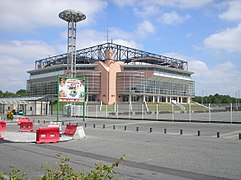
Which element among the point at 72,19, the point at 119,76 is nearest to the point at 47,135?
the point at 72,19

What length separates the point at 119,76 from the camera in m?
97.8

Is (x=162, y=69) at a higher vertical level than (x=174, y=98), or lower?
higher

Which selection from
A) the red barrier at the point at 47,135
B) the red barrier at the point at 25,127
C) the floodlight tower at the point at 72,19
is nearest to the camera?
the red barrier at the point at 47,135

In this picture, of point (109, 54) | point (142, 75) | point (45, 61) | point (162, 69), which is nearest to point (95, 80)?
point (109, 54)

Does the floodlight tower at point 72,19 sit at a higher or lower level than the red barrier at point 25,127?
higher

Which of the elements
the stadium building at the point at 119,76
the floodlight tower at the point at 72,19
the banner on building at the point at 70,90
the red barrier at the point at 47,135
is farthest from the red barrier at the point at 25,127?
the stadium building at the point at 119,76

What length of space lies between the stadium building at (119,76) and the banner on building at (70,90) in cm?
6208

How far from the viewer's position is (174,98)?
112 metres

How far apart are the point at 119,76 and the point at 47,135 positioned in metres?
83.2

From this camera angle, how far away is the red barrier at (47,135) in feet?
48.1

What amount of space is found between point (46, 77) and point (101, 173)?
357 feet

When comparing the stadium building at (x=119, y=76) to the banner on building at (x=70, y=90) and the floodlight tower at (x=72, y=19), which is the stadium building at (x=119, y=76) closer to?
the floodlight tower at (x=72, y=19)

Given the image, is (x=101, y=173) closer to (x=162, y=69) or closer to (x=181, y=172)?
(x=181, y=172)

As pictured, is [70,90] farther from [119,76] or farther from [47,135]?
[119,76]
